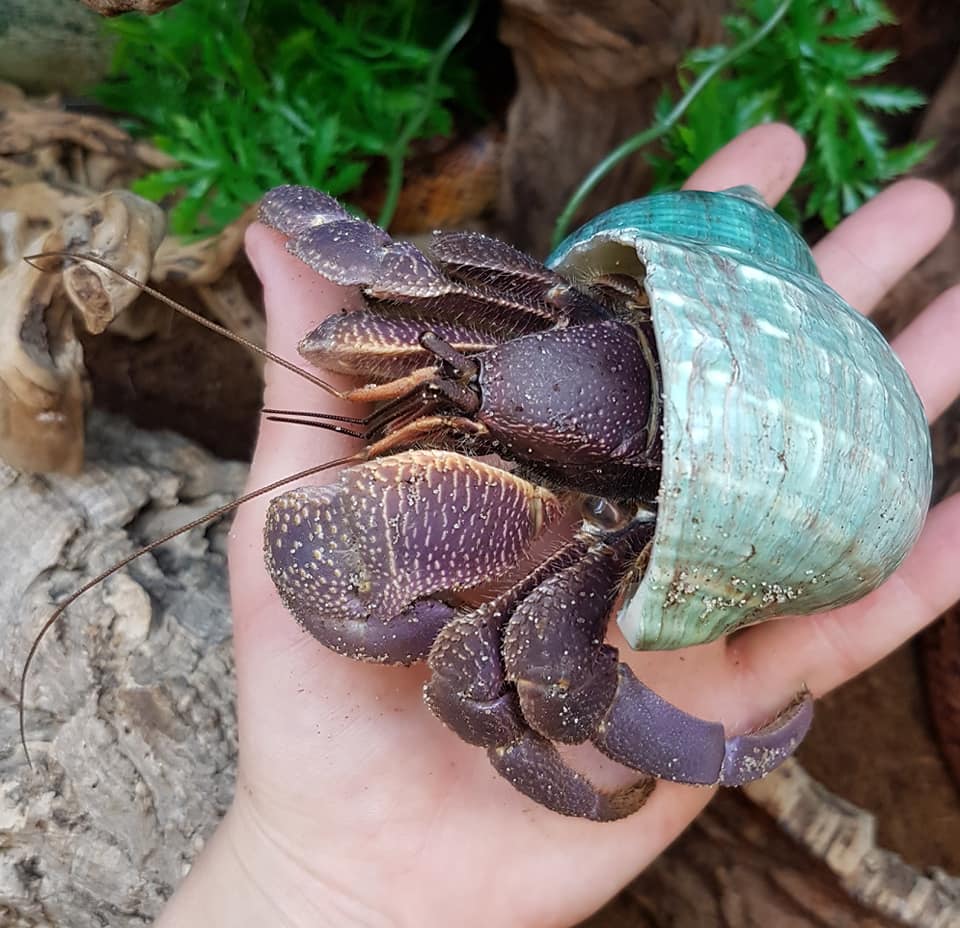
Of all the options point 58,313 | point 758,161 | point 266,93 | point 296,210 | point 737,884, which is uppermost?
point 758,161

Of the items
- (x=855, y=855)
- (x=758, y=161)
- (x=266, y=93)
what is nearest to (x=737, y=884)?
(x=855, y=855)

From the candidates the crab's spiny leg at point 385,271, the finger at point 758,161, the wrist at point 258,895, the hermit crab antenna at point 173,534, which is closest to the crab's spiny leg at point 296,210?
the crab's spiny leg at point 385,271

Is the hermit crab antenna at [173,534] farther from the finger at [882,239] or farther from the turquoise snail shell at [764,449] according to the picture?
the finger at [882,239]

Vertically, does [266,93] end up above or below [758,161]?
below

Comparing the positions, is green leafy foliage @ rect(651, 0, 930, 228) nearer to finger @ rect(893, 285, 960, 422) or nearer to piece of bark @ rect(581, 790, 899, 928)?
finger @ rect(893, 285, 960, 422)

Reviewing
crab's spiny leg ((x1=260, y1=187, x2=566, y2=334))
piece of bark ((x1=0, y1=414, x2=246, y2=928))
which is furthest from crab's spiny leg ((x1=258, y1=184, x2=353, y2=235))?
piece of bark ((x1=0, y1=414, x2=246, y2=928))

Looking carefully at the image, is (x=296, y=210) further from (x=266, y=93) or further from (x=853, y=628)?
(x=853, y=628)

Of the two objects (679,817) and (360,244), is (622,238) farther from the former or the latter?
(679,817)
